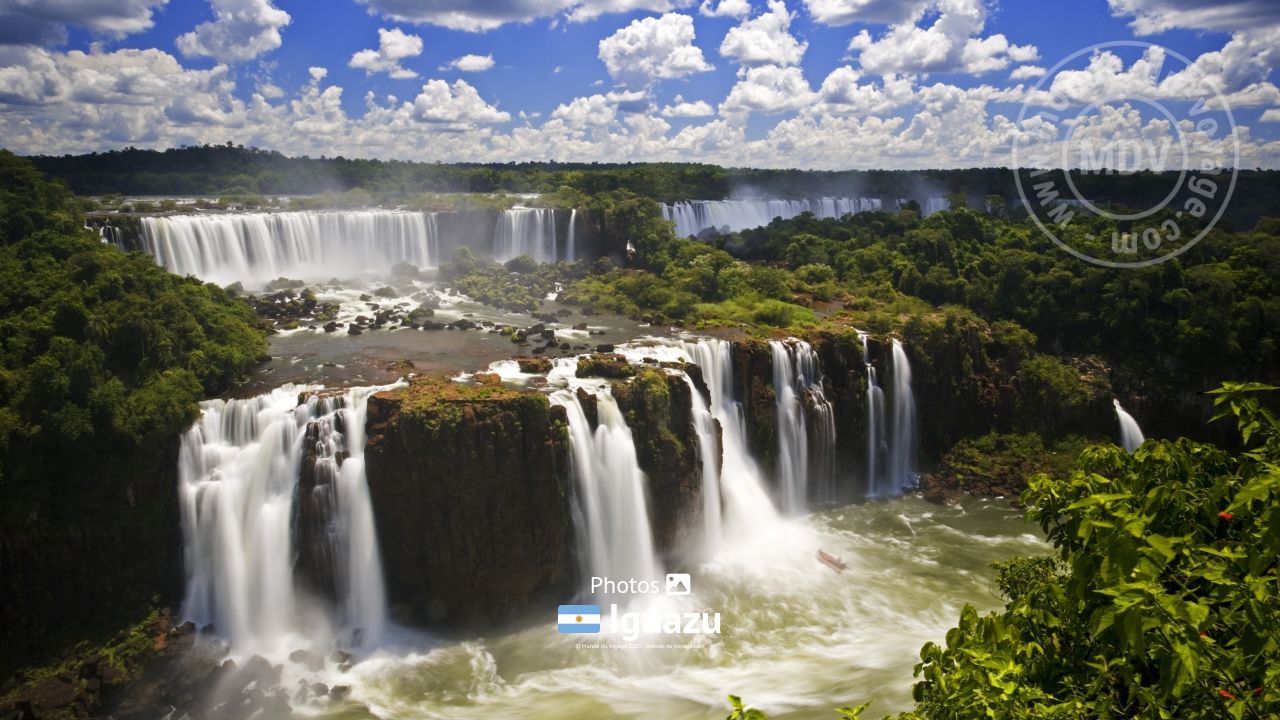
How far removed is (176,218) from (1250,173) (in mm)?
88129

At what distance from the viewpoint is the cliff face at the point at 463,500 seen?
1928 cm

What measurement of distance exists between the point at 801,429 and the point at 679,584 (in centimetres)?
823

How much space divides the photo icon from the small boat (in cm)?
436

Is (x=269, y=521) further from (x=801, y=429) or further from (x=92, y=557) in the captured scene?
(x=801, y=429)

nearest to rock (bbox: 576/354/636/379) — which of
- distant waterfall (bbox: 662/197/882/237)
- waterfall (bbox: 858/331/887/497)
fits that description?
waterfall (bbox: 858/331/887/497)

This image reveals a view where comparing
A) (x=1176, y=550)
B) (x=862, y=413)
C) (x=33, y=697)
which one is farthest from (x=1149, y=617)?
(x=862, y=413)

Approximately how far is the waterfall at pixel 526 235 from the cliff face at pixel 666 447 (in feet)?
80.4

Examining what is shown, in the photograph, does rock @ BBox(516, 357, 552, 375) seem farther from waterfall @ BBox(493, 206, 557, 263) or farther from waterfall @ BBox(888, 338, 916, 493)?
waterfall @ BBox(493, 206, 557, 263)

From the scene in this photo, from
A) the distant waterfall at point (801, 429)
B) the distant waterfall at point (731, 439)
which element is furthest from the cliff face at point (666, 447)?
the distant waterfall at point (801, 429)

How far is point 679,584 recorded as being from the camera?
21500mm

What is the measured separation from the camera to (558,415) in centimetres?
2044

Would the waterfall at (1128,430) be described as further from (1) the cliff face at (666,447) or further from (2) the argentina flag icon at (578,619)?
(2) the argentina flag icon at (578,619)

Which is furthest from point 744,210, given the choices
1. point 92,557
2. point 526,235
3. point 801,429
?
point 92,557

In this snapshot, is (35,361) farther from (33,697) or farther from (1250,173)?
(1250,173)
